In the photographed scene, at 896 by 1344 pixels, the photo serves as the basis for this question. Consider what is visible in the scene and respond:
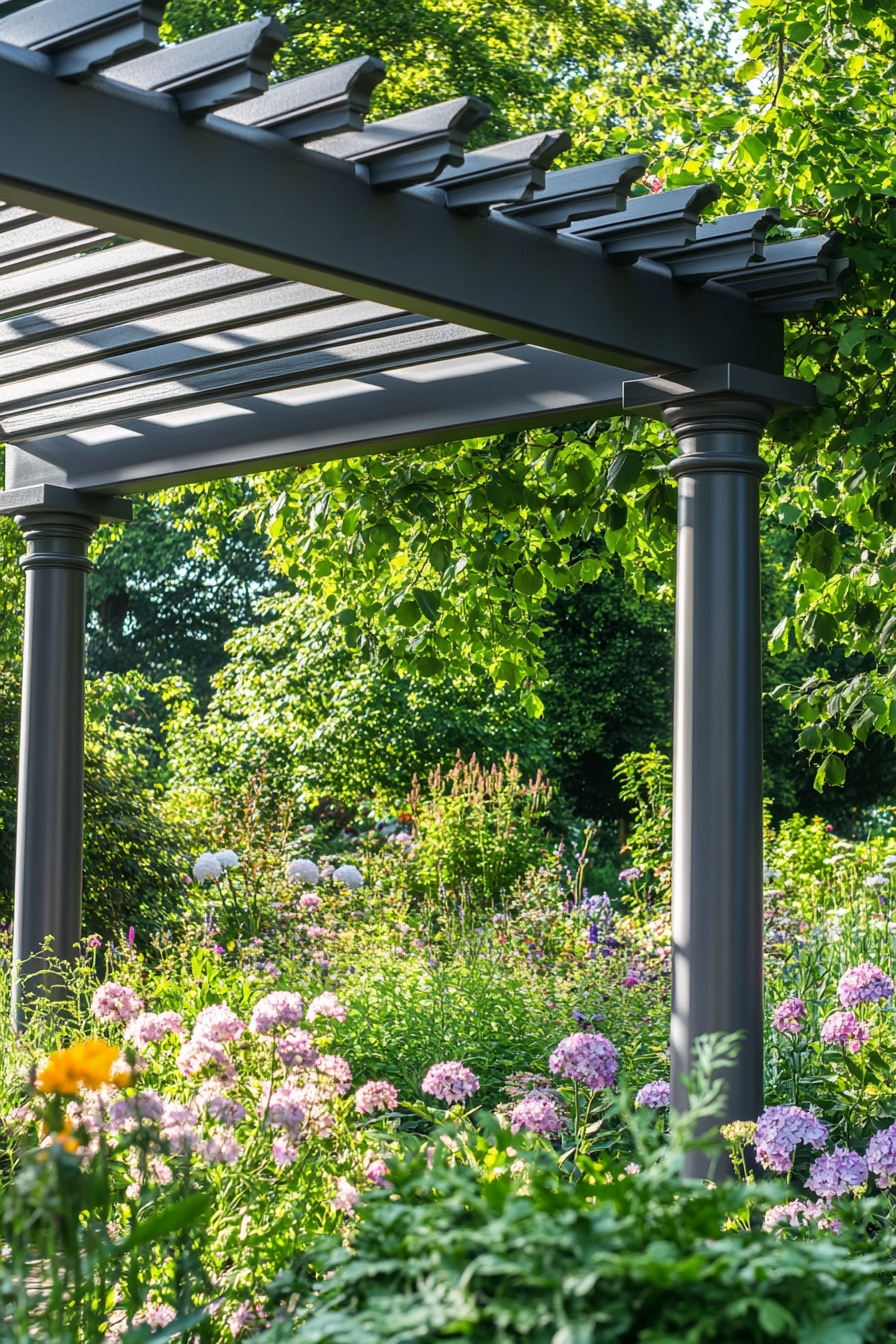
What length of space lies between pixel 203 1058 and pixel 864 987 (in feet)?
6.44

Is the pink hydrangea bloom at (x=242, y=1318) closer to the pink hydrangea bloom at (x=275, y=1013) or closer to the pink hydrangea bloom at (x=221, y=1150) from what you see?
the pink hydrangea bloom at (x=221, y=1150)

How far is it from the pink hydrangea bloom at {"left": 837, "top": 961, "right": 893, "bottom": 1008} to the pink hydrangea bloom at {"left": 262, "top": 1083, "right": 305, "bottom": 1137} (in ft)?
A: 5.90

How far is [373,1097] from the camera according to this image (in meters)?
3.06

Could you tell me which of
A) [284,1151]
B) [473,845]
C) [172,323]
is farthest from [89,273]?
[473,845]

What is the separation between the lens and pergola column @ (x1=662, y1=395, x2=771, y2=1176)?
12.4ft

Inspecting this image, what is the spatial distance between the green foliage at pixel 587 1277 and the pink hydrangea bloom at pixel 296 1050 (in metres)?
0.91

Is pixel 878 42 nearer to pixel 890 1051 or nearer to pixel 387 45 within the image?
pixel 890 1051

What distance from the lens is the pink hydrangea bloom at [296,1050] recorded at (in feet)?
9.58

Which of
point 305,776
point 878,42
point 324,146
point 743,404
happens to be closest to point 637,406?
point 743,404

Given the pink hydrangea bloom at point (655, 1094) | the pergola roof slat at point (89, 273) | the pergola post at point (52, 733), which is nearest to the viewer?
the pink hydrangea bloom at point (655, 1094)

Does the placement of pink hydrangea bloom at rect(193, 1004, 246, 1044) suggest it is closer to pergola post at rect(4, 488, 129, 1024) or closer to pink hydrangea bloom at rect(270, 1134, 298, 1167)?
pink hydrangea bloom at rect(270, 1134, 298, 1167)

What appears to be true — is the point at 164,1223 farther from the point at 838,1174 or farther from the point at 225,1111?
the point at 838,1174

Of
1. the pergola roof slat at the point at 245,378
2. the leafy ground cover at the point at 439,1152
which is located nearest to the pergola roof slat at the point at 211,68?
the pergola roof slat at the point at 245,378

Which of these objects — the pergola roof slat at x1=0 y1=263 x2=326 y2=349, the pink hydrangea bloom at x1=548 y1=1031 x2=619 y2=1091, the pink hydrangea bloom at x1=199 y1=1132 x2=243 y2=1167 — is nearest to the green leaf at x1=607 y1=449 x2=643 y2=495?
the pergola roof slat at x1=0 y1=263 x2=326 y2=349
